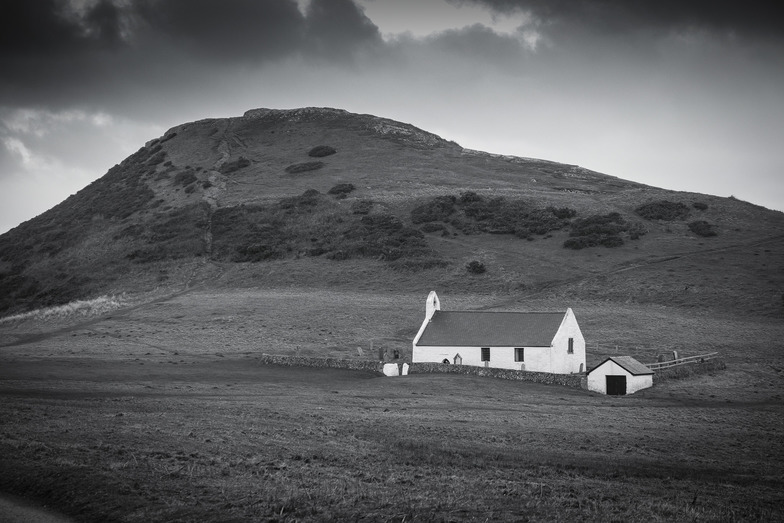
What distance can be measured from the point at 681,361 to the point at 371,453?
1527 inches

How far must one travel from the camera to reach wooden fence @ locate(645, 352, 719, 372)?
172 feet

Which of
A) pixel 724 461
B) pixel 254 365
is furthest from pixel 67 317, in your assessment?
pixel 724 461

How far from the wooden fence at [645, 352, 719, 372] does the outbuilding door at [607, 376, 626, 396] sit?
5079 mm

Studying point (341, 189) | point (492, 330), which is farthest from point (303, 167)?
point (492, 330)

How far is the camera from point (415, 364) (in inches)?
2121

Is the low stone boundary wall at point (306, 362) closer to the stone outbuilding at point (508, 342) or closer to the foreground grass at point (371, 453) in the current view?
the stone outbuilding at point (508, 342)

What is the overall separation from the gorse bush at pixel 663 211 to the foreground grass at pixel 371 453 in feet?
241

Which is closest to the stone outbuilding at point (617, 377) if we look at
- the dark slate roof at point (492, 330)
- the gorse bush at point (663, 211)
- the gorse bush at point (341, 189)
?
the dark slate roof at point (492, 330)

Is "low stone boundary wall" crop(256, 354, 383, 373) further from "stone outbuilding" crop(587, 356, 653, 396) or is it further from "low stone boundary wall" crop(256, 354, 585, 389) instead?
"stone outbuilding" crop(587, 356, 653, 396)

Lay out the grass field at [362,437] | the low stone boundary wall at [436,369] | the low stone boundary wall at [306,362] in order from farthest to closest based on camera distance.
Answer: the low stone boundary wall at [306,362] → the low stone boundary wall at [436,369] → the grass field at [362,437]

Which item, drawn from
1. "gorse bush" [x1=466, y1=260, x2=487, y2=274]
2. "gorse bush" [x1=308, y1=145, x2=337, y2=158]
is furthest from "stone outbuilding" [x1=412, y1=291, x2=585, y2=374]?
"gorse bush" [x1=308, y1=145, x2=337, y2=158]

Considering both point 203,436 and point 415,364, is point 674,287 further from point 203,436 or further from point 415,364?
point 203,436

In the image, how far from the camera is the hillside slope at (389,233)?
87.9 m

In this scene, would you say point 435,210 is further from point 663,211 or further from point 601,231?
point 663,211
